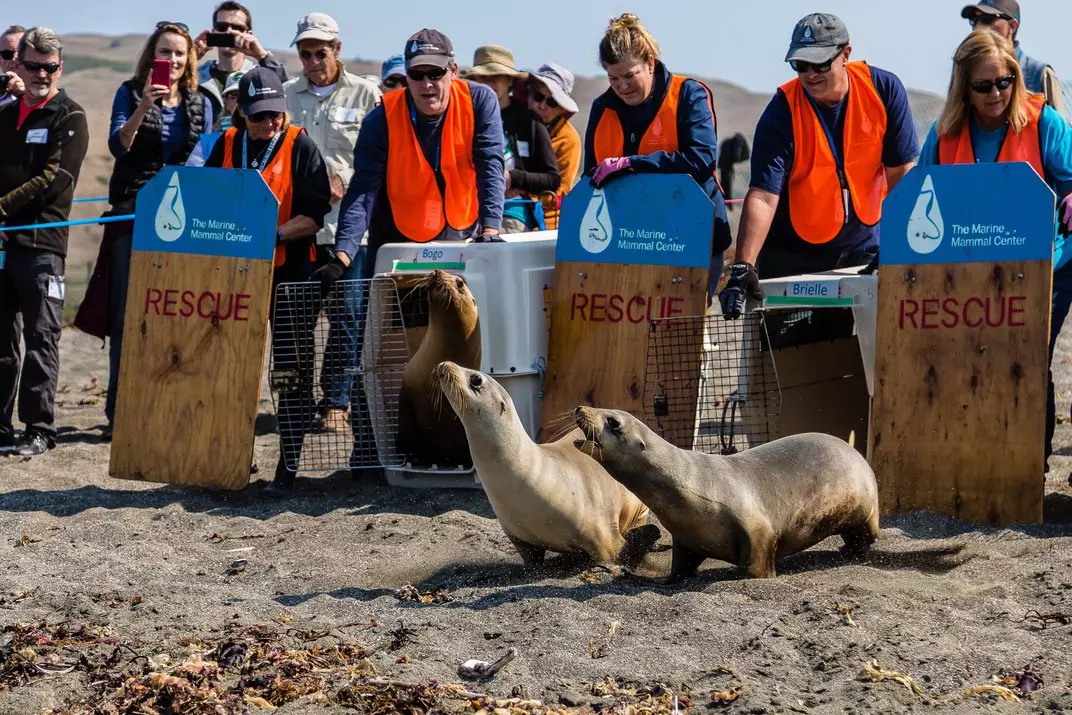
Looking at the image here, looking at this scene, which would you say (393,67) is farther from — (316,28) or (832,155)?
Result: (832,155)

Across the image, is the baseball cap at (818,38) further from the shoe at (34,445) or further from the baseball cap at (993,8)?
the shoe at (34,445)

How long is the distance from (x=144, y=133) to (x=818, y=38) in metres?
4.14

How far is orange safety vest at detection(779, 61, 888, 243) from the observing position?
711 centimetres

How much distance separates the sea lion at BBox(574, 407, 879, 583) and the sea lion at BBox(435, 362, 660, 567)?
9.9 inches

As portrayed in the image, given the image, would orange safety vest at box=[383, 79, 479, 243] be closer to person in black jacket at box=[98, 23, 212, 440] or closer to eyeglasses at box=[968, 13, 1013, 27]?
person in black jacket at box=[98, 23, 212, 440]

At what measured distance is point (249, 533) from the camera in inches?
263

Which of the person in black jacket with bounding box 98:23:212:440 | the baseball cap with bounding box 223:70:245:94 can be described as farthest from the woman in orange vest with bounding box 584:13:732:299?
the baseball cap with bounding box 223:70:245:94

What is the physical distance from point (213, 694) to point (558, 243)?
12.0 ft

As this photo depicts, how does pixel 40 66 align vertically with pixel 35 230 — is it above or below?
above

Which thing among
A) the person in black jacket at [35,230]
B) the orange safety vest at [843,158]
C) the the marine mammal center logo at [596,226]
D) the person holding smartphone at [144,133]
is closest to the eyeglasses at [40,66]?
the person in black jacket at [35,230]

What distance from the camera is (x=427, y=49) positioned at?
7.43 meters

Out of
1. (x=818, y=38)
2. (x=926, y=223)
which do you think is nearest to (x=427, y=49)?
(x=818, y=38)

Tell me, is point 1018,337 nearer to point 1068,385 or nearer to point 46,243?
point 1068,385

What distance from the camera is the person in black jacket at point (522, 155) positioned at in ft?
28.9
